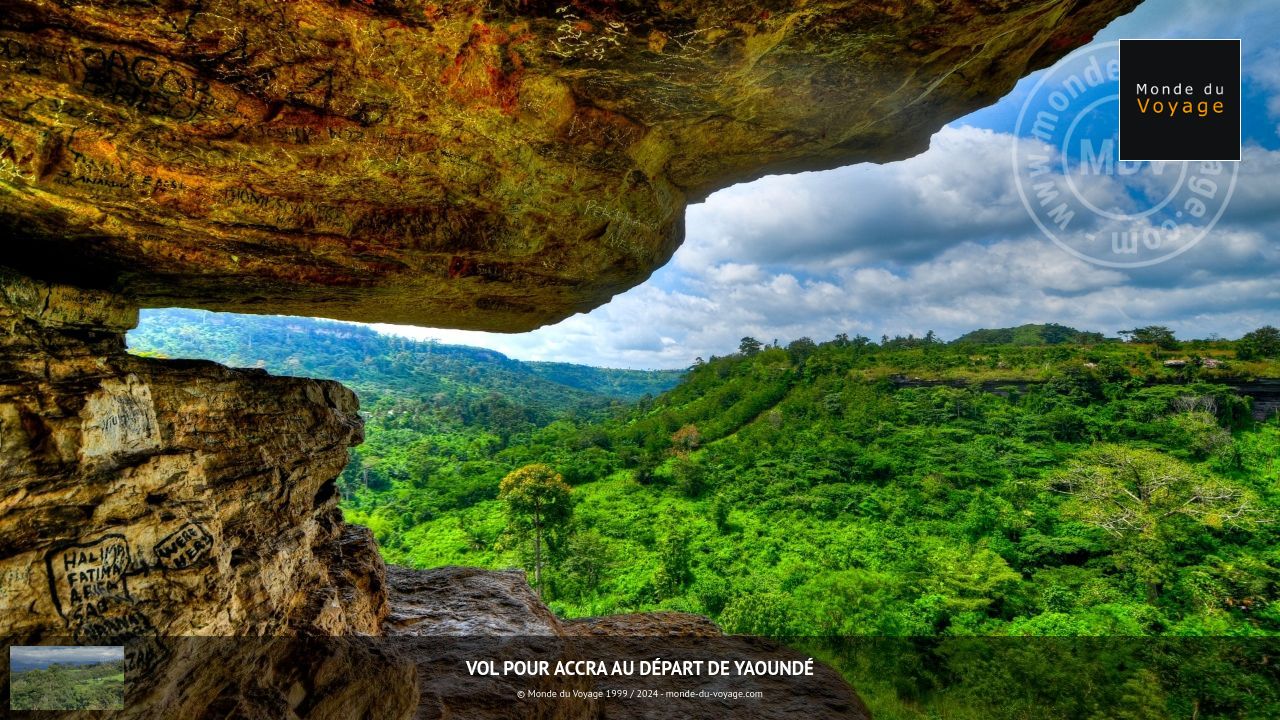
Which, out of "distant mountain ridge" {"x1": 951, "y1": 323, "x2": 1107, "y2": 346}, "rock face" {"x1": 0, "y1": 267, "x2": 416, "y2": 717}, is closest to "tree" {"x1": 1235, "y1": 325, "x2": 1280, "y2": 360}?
"distant mountain ridge" {"x1": 951, "y1": 323, "x2": 1107, "y2": 346}

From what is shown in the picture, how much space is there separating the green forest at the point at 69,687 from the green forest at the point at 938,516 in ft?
83.1

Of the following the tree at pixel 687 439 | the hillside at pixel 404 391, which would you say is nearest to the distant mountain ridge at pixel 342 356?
the hillside at pixel 404 391

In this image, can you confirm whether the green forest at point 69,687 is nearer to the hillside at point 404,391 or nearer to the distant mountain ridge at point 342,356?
the hillside at point 404,391

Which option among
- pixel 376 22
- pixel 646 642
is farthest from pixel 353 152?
pixel 646 642

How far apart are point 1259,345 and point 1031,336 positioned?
3561 cm

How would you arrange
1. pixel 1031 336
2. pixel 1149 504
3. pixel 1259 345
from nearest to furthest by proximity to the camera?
pixel 1149 504, pixel 1259 345, pixel 1031 336

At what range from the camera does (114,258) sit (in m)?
5.88

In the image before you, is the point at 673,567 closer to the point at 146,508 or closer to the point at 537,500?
the point at 537,500

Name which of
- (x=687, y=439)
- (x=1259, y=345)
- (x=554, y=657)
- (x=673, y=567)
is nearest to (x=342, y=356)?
(x=687, y=439)

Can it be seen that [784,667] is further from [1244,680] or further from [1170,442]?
[1170,442]

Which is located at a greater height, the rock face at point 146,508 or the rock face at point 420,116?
the rock face at point 420,116

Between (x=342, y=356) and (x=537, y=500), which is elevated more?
(x=342, y=356)

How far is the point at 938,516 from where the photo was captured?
38.1 m

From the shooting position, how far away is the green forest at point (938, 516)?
73.9ft
